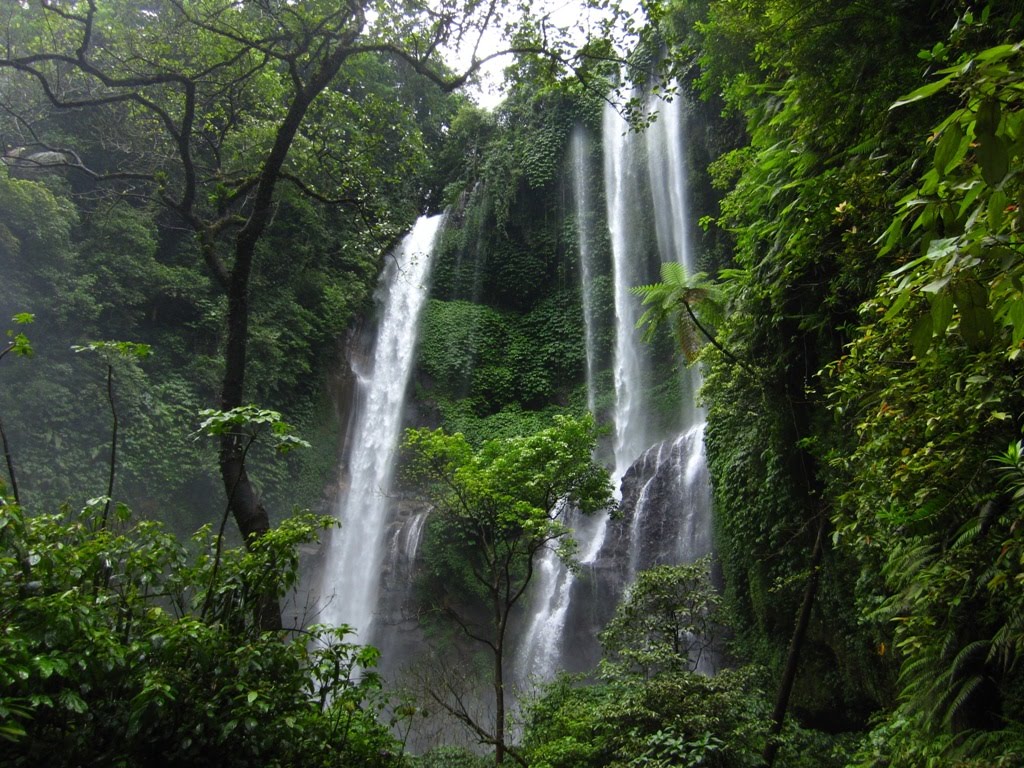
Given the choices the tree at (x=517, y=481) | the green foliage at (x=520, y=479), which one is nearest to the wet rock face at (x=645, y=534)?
the tree at (x=517, y=481)

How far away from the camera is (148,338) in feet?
50.3

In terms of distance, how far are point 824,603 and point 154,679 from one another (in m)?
6.34

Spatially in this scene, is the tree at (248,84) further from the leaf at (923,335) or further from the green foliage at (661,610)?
the green foliage at (661,610)

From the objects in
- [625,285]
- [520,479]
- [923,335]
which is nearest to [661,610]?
[520,479]

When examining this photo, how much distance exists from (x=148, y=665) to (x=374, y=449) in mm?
15558

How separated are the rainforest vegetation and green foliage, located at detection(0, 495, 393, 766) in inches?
0.7

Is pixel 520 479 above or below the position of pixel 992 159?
above

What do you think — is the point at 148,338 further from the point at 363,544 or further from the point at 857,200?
the point at 857,200

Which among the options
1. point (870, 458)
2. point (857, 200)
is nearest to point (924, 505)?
point (870, 458)

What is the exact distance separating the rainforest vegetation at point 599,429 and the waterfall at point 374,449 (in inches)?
61.2

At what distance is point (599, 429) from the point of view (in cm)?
1011

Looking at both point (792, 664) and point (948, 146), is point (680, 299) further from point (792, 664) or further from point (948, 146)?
point (948, 146)

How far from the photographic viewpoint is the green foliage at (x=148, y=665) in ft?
7.95

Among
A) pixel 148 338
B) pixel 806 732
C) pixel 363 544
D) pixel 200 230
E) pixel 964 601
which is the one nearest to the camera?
pixel 964 601
